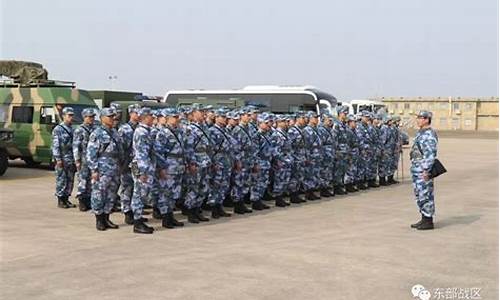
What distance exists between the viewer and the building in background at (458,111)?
66.7 metres

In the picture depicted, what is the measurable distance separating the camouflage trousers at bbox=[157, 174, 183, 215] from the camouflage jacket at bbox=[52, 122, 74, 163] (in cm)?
266

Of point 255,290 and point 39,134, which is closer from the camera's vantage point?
point 255,290

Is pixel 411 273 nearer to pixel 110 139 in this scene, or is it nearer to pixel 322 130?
pixel 110 139

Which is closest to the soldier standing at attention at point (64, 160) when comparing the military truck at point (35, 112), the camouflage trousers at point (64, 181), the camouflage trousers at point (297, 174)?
the camouflage trousers at point (64, 181)

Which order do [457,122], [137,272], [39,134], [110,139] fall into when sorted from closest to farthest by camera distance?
[137,272] < [110,139] < [39,134] < [457,122]

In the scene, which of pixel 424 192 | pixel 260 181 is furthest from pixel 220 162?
pixel 424 192

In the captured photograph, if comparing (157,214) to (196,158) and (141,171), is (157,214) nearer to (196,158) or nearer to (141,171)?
(196,158)

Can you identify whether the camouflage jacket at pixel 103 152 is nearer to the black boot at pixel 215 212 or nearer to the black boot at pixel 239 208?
the black boot at pixel 215 212

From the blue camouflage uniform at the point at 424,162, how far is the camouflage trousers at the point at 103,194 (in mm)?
3940

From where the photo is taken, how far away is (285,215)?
957cm

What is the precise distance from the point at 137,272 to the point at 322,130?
21.3 feet

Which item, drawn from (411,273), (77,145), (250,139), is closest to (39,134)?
(77,145)

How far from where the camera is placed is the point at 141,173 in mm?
7910

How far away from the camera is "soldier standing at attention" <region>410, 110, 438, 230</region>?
→ 822 cm
